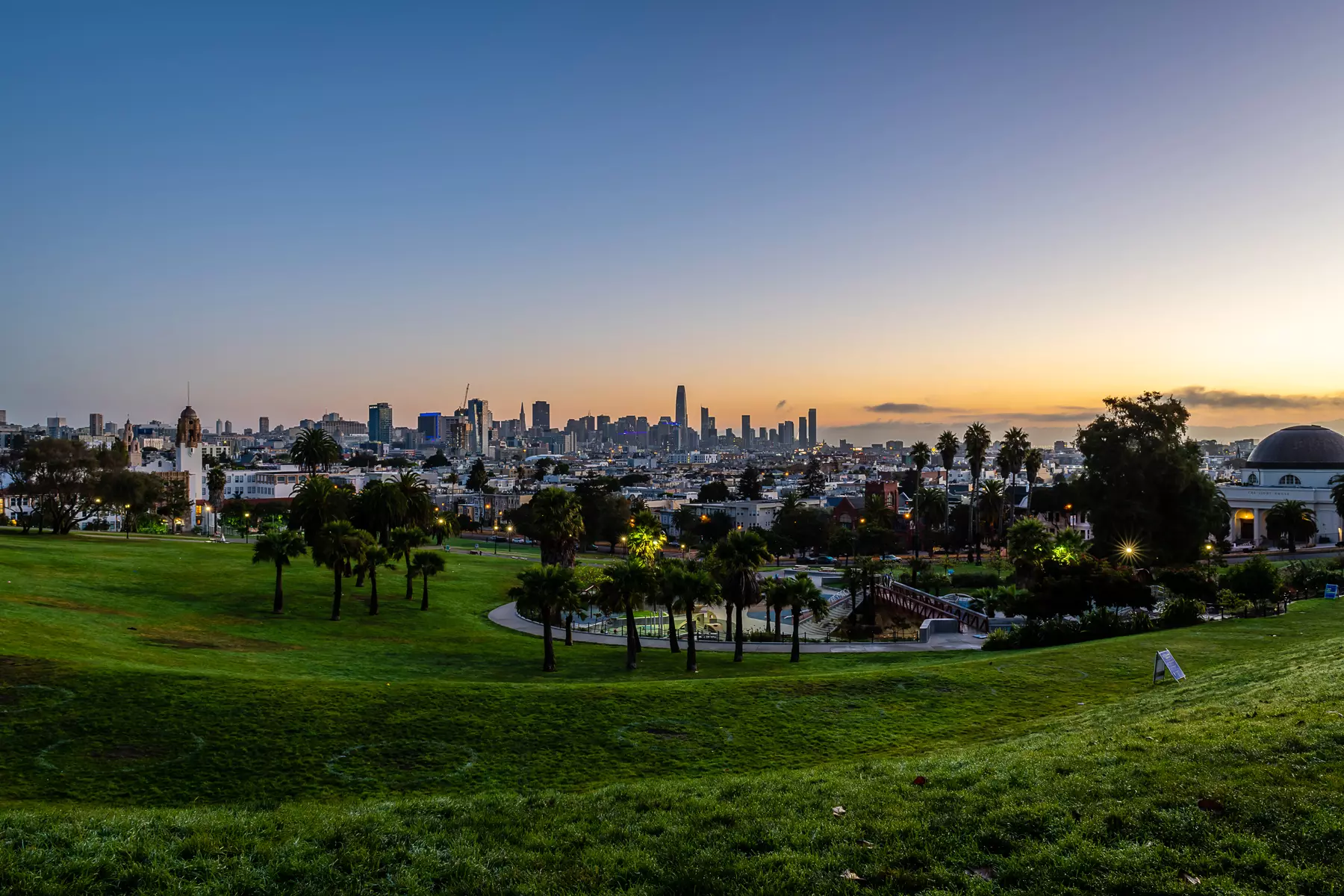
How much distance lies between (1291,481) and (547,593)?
126606 mm

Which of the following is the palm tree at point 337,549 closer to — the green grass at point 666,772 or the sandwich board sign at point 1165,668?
the green grass at point 666,772

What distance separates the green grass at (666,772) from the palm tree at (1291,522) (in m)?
78.0

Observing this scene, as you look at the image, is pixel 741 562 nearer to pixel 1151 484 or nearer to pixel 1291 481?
pixel 1151 484

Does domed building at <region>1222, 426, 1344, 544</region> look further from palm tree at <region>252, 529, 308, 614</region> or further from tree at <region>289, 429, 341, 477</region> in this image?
tree at <region>289, 429, 341, 477</region>

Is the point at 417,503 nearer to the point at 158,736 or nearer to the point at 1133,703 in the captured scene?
the point at 158,736

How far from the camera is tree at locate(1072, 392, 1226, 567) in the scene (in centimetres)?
6881

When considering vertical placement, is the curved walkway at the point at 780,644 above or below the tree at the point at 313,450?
below

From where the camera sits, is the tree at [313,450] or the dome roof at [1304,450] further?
the dome roof at [1304,450]

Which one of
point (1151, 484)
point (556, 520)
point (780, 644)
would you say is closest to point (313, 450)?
point (556, 520)

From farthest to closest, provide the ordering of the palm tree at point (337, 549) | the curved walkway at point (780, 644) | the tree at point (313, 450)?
the tree at point (313, 450) < the palm tree at point (337, 549) < the curved walkway at point (780, 644)

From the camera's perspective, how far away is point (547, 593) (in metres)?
38.4

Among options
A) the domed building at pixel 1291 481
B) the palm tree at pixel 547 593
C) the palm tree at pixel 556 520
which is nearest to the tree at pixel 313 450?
the palm tree at pixel 556 520

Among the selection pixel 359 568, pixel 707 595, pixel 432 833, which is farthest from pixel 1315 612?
pixel 359 568

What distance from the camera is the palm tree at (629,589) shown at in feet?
138
